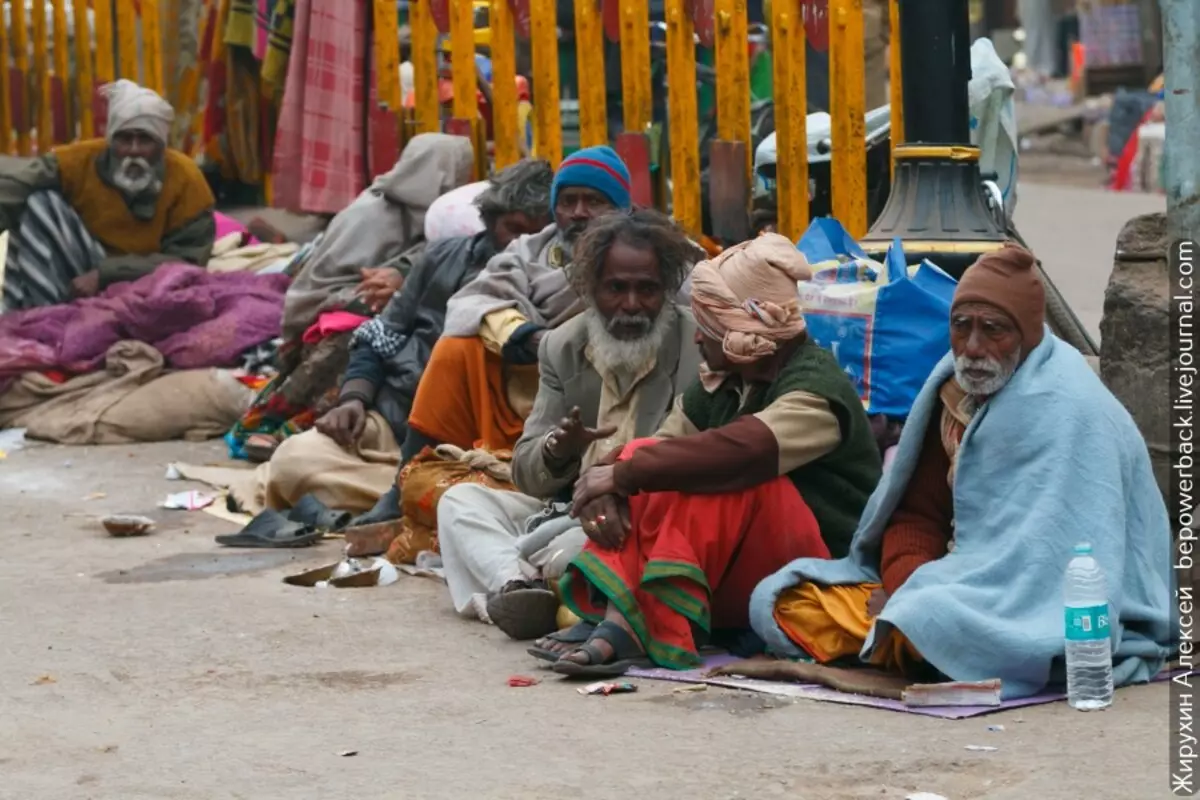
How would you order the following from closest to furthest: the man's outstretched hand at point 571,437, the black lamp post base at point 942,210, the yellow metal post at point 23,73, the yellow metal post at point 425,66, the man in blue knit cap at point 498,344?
the man's outstretched hand at point 571,437 < the black lamp post base at point 942,210 < the man in blue knit cap at point 498,344 < the yellow metal post at point 425,66 < the yellow metal post at point 23,73

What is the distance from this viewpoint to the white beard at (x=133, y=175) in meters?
9.95

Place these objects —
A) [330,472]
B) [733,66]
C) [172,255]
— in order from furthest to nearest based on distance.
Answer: [172,255] < [330,472] < [733,66]

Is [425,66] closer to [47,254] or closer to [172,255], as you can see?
[172,255]

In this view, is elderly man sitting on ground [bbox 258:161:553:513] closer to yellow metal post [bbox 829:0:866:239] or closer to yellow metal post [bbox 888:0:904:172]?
yellow metal post [bbox 829:0:866:239]

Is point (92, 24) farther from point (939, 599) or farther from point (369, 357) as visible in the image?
point (939, 599)

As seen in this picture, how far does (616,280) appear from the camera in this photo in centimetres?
593

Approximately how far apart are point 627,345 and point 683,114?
6.45ft

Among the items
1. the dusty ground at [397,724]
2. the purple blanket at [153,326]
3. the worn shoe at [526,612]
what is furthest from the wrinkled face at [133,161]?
the worn shoe at [526,612]

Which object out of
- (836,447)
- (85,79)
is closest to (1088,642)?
(836,447)

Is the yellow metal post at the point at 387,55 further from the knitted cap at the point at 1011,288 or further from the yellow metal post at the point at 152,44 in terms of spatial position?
the knitted cap at the point at 1011,288

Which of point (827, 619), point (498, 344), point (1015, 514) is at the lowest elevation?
point (827, 619)

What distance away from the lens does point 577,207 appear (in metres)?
6.77

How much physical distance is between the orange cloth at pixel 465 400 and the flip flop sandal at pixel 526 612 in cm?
124

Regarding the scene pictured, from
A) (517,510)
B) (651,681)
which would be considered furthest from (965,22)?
(651,681)
